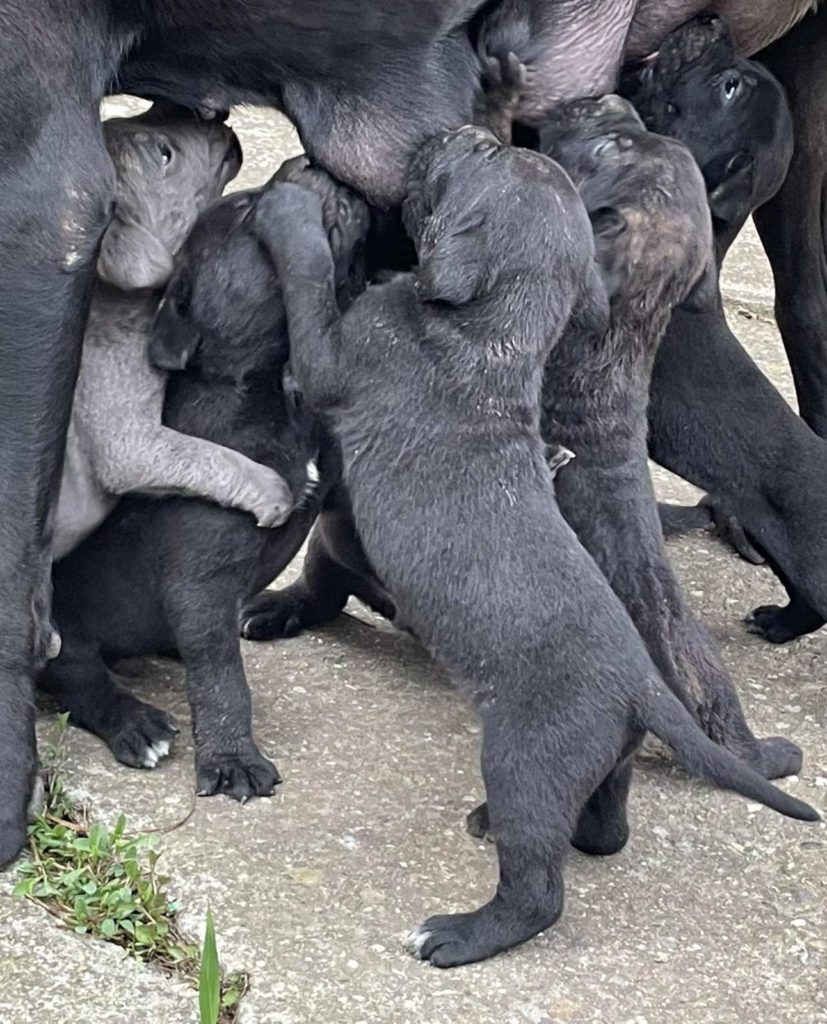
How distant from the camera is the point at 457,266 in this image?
3.01 meters

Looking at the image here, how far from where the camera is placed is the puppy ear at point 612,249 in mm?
3232

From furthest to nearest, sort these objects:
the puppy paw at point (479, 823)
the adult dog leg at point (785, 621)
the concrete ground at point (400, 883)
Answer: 1. the adult dog leg at point (785, 621)
2. the puppy paw at point (479, 823)
3. the concrete ground at point (400, 883)

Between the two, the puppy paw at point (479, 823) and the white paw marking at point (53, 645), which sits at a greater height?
the white paw marking at point (53, 645)

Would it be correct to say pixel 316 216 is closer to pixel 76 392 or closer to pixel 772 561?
pixel 76 392

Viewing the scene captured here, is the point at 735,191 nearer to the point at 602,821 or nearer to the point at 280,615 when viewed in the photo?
the point at 280,615

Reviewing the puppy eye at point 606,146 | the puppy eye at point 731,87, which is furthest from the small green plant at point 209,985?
the puppy eye at point 731,87

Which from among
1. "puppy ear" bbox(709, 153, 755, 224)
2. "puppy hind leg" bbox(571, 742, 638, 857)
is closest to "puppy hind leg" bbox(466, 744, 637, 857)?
"puppy hind leg" bbox(571, 742, 638, 857)

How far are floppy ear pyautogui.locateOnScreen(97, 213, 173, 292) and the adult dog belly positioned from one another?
111 cm

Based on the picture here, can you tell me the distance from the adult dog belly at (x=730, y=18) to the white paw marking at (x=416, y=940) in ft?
6.29

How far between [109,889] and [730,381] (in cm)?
167

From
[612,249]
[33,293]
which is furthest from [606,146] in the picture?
[33,293]

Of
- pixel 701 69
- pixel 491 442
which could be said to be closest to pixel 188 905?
pixel 491 442

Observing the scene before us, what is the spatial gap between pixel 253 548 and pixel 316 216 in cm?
62

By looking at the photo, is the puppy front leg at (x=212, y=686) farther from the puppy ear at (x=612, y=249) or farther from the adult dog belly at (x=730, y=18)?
the adult dog belly at (x=730, y=18)
